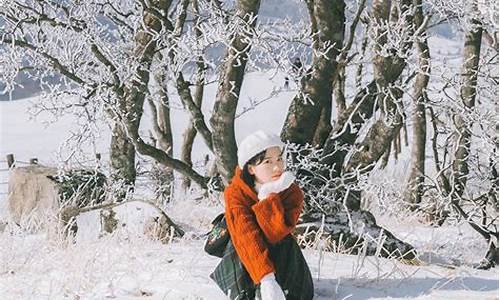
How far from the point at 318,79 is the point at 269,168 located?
2734mm

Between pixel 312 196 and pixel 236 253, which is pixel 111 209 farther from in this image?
pixel 236 253

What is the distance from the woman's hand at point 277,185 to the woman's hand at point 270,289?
0.41m

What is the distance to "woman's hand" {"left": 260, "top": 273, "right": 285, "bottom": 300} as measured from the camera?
369 centimetres

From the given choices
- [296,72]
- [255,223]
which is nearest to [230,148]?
[296,72]

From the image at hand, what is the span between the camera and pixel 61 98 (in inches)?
260

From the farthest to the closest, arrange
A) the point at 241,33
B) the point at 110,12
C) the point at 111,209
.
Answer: the point at 110,12 < the point at 111,209 < the point at 241,33

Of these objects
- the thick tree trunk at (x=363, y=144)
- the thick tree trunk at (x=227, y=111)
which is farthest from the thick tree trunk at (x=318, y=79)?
the thick tree trunk at (x=227, y=111)

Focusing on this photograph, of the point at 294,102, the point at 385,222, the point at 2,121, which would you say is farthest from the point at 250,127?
the point at 294,102

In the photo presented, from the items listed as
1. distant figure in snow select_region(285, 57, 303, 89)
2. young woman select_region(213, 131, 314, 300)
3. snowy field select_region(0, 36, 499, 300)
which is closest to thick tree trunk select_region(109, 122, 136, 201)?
snowy field select_region(0, 36, 499, 300)

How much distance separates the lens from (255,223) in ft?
12.7

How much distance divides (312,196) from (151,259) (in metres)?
1.68

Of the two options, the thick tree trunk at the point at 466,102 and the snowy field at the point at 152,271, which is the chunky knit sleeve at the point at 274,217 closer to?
the snowy field at the point at 152,271

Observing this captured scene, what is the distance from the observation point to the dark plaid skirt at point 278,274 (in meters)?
3.98

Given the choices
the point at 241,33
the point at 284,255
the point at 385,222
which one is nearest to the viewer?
the point at 284,255
